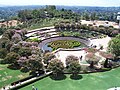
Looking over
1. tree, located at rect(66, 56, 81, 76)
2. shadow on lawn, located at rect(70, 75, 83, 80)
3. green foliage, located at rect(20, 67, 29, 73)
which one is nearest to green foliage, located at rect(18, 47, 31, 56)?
green foliage, located at rect(20, 67, 29, 73)

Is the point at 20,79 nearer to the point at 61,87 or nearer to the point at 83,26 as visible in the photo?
the point at 61,87

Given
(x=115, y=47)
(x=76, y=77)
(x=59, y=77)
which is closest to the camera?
(x=59, y=77)

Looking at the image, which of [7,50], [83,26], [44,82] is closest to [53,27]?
[83,26]

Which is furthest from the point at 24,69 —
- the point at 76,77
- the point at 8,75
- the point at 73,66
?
the point at 76,77

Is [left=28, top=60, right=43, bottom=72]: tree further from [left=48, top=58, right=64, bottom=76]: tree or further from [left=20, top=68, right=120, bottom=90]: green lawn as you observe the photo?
[left=20, top=68, right=120, bottom=90]: green lawn

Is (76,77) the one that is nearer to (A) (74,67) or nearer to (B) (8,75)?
(A) (74,67)

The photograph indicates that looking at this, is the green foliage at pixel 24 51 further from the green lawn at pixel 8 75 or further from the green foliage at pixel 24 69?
the green lawn at pixel 8 75

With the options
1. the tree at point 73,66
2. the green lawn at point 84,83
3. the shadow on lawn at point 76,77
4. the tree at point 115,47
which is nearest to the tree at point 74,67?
the tree at point 73,66
